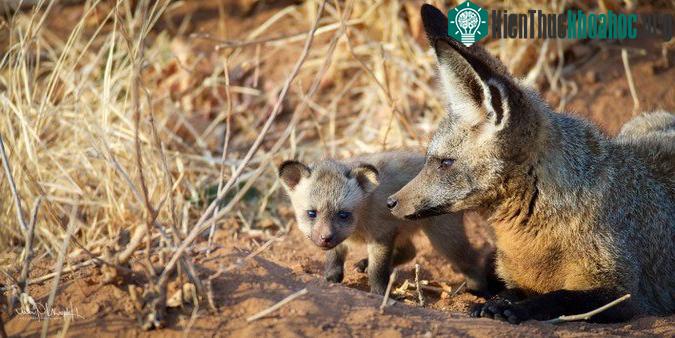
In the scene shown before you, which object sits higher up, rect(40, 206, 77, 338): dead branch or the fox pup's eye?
rect(40, 206, 77, 338): dead branch

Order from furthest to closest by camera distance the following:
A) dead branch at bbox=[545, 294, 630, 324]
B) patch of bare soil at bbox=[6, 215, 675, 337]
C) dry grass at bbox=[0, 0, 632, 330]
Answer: dry grass at bbox=[0, 0, 632, 330] < dead branch at bbox=[545, 294, 630, 324] < patch of bare soil at bbox=[6, 215, 675, 337]

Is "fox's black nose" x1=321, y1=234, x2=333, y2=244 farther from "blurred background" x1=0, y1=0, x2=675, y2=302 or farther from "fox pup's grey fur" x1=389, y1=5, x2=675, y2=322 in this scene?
"blurred background" x1=0, y1=0, x2=675, y2=302

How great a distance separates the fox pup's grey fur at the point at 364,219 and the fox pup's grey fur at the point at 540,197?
0.77 m

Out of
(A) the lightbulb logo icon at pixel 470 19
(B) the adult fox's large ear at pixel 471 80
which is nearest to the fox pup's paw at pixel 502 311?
(B) the adult fox's large ear at pixel 471 80

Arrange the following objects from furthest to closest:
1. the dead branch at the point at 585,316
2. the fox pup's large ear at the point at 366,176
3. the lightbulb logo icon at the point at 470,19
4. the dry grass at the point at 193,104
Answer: the lightbulb logo icon at the point at 470,19
the dry grass at the point at 193,104
the fox pup's large ear at the point at 366,176
the dead branch at the point at 585,316

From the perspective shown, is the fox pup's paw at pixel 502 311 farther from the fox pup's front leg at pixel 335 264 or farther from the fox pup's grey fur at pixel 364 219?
the fox pup's front leg at pixel 335 264

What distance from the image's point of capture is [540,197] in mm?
4699

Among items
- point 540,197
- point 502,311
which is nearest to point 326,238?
point 502,311

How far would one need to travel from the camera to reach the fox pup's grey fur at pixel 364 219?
5.66 metres

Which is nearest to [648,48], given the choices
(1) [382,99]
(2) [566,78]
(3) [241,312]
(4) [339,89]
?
(2) [566,78]

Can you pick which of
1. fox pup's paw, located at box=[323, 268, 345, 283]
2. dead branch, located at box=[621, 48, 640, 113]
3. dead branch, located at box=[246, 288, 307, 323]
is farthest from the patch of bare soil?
dead branch, located at box=[621, 48, 640, 113]

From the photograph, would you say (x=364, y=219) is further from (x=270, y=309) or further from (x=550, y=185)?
(x=270, y=309)

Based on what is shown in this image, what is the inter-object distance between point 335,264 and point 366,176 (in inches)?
26.9

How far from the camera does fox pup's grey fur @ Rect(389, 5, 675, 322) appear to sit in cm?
461
